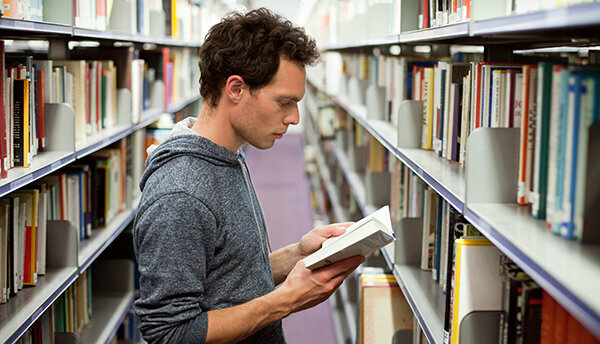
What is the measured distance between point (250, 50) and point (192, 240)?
0.51 m

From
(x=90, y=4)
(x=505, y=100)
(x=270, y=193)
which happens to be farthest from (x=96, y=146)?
(x=270, y=193)

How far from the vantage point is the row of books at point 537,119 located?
1.08 m

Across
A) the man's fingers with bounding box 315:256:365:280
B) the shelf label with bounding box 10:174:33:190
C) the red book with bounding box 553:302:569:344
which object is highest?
the shelf label with bounding box 10:174:33:190

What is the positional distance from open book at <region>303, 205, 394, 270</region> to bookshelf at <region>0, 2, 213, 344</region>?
32.1 inches

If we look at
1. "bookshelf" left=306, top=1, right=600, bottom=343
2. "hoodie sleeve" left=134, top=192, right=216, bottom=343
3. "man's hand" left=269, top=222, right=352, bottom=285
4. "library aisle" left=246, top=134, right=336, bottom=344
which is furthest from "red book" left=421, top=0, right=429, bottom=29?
"library aisle" left=246, top=134, right=336, bottom=344

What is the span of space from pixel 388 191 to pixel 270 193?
5.06 meters

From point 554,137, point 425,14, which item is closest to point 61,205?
point 425,14

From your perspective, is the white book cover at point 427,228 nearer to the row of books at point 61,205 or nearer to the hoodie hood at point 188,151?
the hoodie hood at point 188,151

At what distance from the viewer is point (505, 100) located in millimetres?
1569

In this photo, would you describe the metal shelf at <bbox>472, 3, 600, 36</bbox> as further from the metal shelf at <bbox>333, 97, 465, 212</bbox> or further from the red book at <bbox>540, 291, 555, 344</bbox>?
the red book at <bbox>540, 291, 555, 344</bbox>

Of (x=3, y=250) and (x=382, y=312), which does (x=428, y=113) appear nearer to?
(x=382, y=312)

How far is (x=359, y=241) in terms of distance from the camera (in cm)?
160

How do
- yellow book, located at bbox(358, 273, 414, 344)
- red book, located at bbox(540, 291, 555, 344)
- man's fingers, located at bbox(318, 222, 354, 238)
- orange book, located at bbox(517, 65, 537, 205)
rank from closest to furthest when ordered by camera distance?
red book, located at bbox(540, 291, 555, 344), orange book, located at bbox(517, 65, 537, 205), man's fingers, located at bbox(318, 222, 354, 238), yellow book, located at bbox(358, 273, 414, 344)

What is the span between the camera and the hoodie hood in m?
1.65
